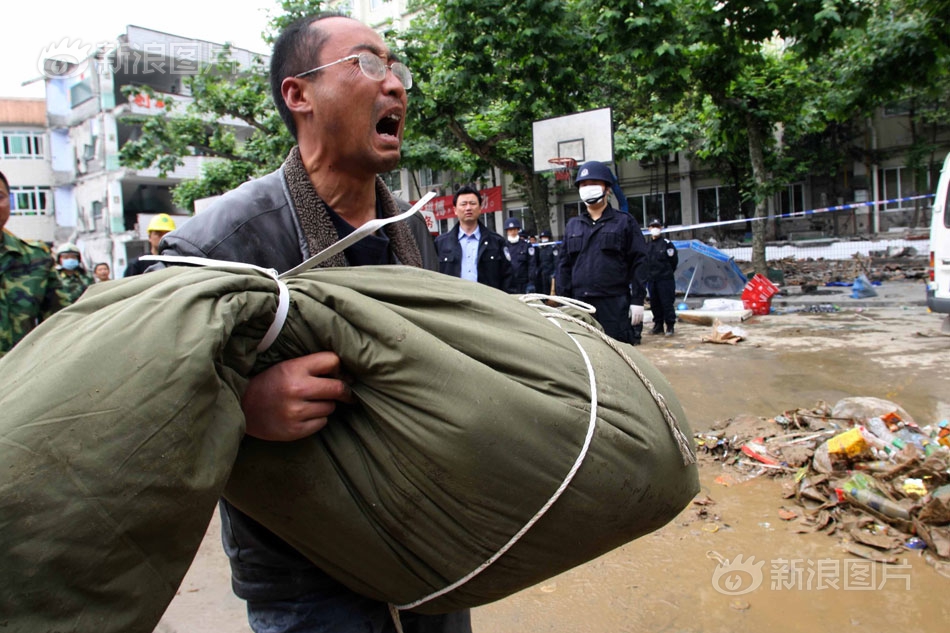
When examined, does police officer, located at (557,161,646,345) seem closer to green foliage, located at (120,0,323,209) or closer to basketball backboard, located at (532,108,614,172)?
basketball backboard, located at (532,108,614,172)

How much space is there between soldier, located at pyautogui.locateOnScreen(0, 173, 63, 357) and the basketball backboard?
8357 mm

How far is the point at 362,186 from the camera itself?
4.62ft

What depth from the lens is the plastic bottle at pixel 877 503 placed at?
9.45 feet

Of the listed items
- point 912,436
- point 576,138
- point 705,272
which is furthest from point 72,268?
point 705,272

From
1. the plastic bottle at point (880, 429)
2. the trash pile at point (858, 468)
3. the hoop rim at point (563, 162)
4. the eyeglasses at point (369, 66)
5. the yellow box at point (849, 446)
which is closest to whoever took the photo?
the eyeglasses at point (369, 66)

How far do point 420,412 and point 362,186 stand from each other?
633mm

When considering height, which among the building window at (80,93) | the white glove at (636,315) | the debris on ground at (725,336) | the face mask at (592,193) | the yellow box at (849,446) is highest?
the building window at (80,93)

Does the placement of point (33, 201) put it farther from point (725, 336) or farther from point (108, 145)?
point (725, 336)

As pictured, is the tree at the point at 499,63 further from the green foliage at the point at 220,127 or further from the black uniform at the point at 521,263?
the green foliage at the point at 220,127

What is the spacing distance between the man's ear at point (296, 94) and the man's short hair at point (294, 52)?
18mm

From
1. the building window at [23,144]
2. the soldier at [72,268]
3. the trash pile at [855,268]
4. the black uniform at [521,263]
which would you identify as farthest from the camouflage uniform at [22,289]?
the building window at [23,144]

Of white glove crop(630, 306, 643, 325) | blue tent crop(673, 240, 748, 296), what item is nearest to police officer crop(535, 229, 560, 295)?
blue tent crop(673, 240, 748, 296)

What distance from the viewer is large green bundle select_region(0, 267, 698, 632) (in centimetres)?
71

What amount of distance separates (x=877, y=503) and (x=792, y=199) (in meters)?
24.0
